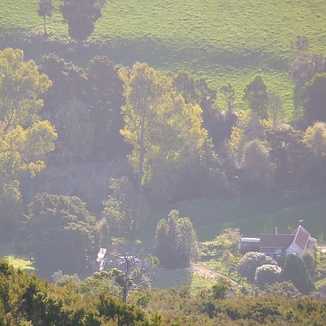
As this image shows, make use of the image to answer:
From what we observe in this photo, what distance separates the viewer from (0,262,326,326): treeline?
37500mm

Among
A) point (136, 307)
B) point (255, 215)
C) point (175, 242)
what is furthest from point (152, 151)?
point (136, 307)

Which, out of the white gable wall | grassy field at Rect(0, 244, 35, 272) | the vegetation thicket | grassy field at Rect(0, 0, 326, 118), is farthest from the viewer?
grassy field at Rect(0, 0, 326, 118)

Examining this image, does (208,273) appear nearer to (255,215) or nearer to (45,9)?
(255,215)

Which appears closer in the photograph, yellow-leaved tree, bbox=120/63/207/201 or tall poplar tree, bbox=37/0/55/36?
yellow-leaved tree, bbox=120/63/207/201

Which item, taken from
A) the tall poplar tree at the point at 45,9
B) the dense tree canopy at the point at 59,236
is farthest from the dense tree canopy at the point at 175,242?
the tall poplar tree at the point at 45,9

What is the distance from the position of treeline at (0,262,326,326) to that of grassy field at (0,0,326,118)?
157ft

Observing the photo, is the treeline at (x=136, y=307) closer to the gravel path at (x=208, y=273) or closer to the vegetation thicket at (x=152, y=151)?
the vegetation thicket at (x=152, y=151)

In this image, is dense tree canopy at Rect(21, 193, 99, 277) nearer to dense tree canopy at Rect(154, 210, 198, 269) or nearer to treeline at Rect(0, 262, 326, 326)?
dense tree canopy at Rect(154, 210, 198, 269)

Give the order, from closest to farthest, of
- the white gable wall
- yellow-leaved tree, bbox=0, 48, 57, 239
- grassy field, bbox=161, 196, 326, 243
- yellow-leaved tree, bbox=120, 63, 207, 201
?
the white gable wall
yellow-leaved tree, bbox=0, 48, 57, 239
grassy field, bbox=161, 196, 326, 243
yellow-leaved tree, bbox=120, 63, 207, 201

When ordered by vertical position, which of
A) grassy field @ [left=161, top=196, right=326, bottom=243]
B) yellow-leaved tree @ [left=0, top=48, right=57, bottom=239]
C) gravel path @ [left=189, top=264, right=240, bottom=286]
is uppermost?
yellow-leaved tree @ [left=0, top=48, right=57, bottom=239]

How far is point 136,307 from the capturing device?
3994 cm

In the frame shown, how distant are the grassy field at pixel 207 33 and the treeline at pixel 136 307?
47748 millimetres

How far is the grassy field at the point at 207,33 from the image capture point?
105938 mm

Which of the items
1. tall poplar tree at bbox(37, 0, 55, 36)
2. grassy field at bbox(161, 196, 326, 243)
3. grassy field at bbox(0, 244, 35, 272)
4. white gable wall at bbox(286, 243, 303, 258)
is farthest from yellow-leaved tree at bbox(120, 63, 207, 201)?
tall poplar tree at bbox(37, 0, 55, 36)
